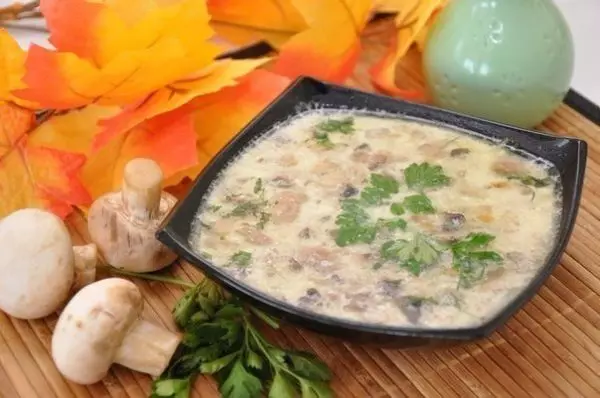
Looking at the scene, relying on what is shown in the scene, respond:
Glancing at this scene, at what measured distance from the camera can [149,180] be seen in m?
0.93

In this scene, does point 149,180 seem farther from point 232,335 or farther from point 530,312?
point 530,312

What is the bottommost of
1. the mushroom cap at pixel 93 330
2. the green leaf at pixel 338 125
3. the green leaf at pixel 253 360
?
the green leaf at pixel 253 360

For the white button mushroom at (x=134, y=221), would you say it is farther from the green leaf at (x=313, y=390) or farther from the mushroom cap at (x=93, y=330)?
the green leaf at (x=313, y=390)

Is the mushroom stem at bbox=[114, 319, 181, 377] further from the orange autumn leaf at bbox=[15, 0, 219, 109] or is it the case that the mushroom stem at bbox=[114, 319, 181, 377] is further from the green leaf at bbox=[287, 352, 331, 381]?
the orange autumn leaf at bbox=[15, 0, 219, 109]

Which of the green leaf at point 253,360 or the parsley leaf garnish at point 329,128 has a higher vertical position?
the parsley leaf garnish at point 329,128

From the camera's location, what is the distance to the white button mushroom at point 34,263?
87 centimetres

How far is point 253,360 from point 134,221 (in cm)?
21

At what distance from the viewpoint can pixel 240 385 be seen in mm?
813

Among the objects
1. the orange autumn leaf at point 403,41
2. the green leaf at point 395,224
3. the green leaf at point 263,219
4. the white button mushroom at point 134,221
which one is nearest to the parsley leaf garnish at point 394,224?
the green leaf at point 395,224

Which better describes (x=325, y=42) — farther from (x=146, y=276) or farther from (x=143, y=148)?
(x=146, y=276)

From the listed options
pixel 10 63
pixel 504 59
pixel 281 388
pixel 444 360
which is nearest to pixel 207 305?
pixel 281 388

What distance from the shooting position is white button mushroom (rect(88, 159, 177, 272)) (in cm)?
93

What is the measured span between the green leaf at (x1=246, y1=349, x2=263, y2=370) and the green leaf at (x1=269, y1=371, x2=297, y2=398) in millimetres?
20

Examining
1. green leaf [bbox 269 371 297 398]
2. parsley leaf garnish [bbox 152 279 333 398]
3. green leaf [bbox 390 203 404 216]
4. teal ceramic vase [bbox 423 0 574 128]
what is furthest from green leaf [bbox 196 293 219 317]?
teal ceramic vase [bbox 423 0 574 128]
